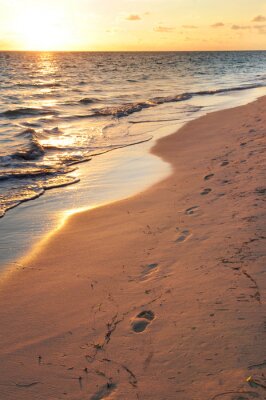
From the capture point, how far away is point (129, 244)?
4.35 m

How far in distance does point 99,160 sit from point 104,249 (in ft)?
17.2

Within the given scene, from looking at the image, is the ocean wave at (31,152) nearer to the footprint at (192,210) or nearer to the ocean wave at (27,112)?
the footprint at (192,210)

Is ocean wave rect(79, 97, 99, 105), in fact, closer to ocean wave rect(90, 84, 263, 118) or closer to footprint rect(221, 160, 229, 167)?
ocean wave rect(90, 84, 263, 118)

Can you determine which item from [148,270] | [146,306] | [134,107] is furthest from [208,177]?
[134,107]

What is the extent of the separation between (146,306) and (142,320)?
17 centimetres

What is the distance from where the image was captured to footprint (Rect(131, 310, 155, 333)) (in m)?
2.92

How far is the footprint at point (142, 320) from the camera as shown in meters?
2.92

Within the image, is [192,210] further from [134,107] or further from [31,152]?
[134,107]

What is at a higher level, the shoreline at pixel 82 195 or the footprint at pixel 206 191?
the footprint at pixel 206 191

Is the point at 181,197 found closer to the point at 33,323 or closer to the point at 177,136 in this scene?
the point at 33,323

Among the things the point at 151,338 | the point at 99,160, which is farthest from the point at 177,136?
the point at 151,338

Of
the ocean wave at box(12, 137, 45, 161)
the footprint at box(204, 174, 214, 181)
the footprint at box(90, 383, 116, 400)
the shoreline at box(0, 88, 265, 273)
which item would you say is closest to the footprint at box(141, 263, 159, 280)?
the footprint at box(90, 383, 116, 400)

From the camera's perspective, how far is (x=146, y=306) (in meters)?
3.16

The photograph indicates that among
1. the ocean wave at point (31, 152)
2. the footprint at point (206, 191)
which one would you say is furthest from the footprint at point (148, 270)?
the ocean wave at point (31, 152)
